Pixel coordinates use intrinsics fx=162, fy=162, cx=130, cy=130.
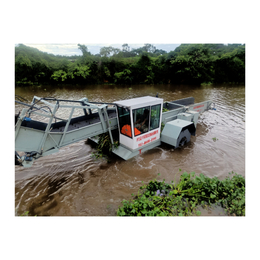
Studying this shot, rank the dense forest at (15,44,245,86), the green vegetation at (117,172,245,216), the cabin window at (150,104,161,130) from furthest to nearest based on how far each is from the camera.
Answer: the dense forest at (15,44,245,86) < the cabin window at (150,104,161,130) < the green vegetation at (117,172,245,216)

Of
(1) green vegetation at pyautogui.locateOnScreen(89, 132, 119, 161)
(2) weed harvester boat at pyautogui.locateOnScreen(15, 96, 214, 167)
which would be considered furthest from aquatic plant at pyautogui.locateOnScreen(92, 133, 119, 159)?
(2) weed harvester boat at pyautogui.locateOnScreen(15, 96, 214, 167)

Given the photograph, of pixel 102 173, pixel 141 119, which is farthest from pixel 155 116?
pixel 102 173

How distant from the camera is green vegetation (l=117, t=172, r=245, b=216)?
3.58m

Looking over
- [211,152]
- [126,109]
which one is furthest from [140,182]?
[211,152]

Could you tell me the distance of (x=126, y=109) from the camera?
5234 millimetres

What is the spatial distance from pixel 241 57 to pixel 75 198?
31.9 meters

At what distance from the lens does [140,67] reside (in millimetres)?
27688

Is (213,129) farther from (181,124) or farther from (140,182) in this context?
(140,182)

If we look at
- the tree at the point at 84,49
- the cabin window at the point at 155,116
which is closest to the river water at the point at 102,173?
the cabin window at the point at 155,116

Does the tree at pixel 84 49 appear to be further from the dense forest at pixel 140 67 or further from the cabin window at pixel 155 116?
the cabin window at pixel 155 116

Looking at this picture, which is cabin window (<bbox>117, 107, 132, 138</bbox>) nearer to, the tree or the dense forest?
the dense forest

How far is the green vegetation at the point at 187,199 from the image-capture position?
141 inches

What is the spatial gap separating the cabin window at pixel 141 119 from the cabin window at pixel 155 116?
0.20 metres

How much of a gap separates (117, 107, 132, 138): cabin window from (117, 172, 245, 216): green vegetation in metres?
1.97
